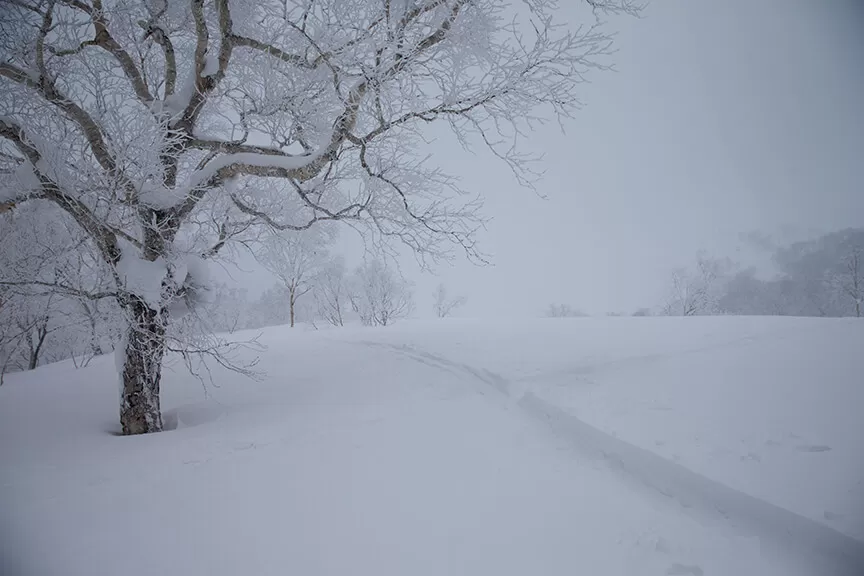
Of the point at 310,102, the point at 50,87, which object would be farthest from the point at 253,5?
the point at 50,87

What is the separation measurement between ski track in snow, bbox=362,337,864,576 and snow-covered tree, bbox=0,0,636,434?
243 cm

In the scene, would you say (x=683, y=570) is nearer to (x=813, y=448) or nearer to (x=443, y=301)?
(x=813, y=448)

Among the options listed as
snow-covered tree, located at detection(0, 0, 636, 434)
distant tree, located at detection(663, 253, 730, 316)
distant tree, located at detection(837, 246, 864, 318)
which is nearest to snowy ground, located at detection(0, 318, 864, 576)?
snow-covered tree, located at detection(0, 0, 636, 434)

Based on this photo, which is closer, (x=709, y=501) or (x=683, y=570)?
(x=683, y=570)

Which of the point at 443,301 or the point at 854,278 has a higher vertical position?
the point at 854,278

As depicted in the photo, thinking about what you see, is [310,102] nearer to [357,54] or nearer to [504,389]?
[357,54]

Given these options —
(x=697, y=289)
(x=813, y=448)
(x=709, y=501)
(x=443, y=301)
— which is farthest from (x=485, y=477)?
(x=443, y=301)

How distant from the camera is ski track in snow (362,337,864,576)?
171 cm

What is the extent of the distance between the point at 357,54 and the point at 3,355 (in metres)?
13.5

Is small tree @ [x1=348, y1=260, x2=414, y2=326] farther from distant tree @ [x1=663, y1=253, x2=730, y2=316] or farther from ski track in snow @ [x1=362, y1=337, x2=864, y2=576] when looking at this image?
distant tree @ [x1=663, y1=253, x2=730, y2=316]

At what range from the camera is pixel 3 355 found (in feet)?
30.9

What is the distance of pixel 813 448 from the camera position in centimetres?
228

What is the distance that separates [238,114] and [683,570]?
5917mm

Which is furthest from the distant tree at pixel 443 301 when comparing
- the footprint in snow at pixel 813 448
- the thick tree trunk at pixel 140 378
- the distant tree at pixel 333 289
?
the footprint in snow at pixel 813 448
